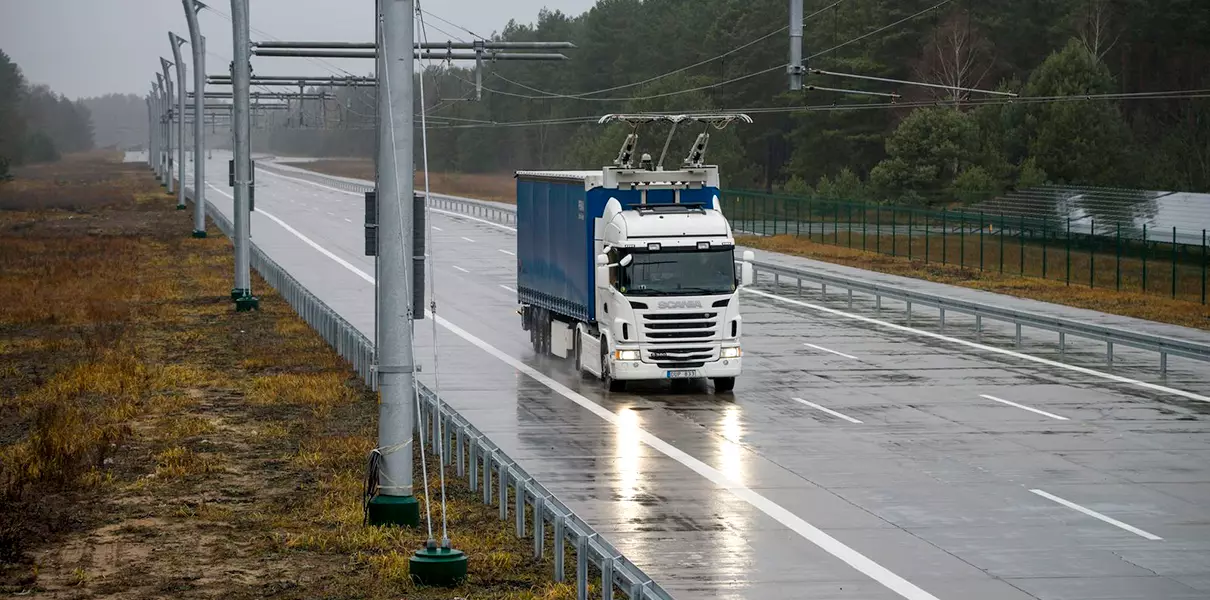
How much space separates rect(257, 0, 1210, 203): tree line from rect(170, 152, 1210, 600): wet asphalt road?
4155 centimetres

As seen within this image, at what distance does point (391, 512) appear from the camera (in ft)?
59.0

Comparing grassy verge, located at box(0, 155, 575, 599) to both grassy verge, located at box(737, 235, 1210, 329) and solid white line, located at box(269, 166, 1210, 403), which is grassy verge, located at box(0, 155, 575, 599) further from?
grassy verge, located at box(737, 235, 1210, 329)

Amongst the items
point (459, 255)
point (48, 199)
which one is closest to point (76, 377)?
point (459, 255)

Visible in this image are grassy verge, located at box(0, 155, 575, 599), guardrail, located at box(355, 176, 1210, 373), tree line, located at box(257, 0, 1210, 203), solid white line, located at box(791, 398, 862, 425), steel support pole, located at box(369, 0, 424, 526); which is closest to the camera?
grassy verge, located at box(0, 155, 575, 599)

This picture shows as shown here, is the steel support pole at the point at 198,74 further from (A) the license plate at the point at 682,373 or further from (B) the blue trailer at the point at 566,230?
(A) the license plate at the point at 682,373

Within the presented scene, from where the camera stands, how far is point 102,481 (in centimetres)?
2078

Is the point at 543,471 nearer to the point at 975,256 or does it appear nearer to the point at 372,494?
the point at 372,494

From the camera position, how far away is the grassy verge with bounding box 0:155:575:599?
15.8 metres

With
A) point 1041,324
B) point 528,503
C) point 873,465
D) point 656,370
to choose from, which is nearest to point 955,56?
point 1041,324

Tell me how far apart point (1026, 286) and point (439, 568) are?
144ft

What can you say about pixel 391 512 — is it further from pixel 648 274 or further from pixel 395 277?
pixel 648 274

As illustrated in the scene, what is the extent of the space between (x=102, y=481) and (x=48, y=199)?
10901 centimetres

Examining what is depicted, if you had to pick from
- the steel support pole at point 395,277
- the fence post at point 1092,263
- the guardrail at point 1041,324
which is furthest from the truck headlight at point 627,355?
the fence post at point 1092,263

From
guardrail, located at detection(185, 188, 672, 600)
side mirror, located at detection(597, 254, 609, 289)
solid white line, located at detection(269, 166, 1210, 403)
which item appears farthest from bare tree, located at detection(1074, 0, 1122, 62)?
guardrail, located at detection(185, 188, 672, 600)
